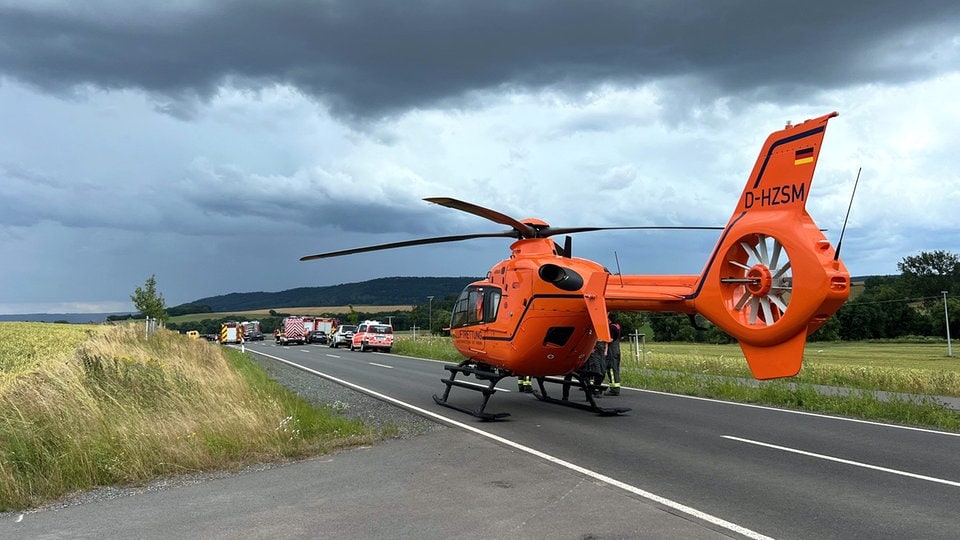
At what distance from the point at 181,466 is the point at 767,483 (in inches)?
283

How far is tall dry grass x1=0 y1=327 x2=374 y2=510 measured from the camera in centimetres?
772

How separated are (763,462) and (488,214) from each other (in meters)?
6.31

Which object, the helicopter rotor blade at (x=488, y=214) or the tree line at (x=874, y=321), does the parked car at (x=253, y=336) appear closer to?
the tree line at (x=874, y=321)

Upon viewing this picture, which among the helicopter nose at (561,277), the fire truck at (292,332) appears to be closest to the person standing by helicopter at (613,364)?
the helicopter nose at (561,277)

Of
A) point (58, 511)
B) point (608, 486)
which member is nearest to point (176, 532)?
point (58, 511)

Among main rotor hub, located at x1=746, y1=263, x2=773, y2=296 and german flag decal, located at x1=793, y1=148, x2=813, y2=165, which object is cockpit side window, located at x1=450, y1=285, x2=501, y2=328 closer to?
main rotor hub, located at x1=746, y1=263, x2=773, y2=296

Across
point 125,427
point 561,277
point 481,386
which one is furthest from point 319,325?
point 125,427

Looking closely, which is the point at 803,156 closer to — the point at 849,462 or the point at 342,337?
the point at 849,462

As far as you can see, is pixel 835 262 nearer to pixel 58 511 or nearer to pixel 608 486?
Result: pixel 608 486

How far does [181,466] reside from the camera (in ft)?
27.2

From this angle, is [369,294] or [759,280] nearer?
[759,280]

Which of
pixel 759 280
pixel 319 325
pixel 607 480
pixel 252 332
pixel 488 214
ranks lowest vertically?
pixel 607 480

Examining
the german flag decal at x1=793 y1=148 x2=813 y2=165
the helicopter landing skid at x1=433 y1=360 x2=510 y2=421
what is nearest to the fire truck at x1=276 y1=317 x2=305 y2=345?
the helicopter landing skid at x1=433 y1=360 x2=510 y2=421

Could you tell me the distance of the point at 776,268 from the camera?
335 inches
